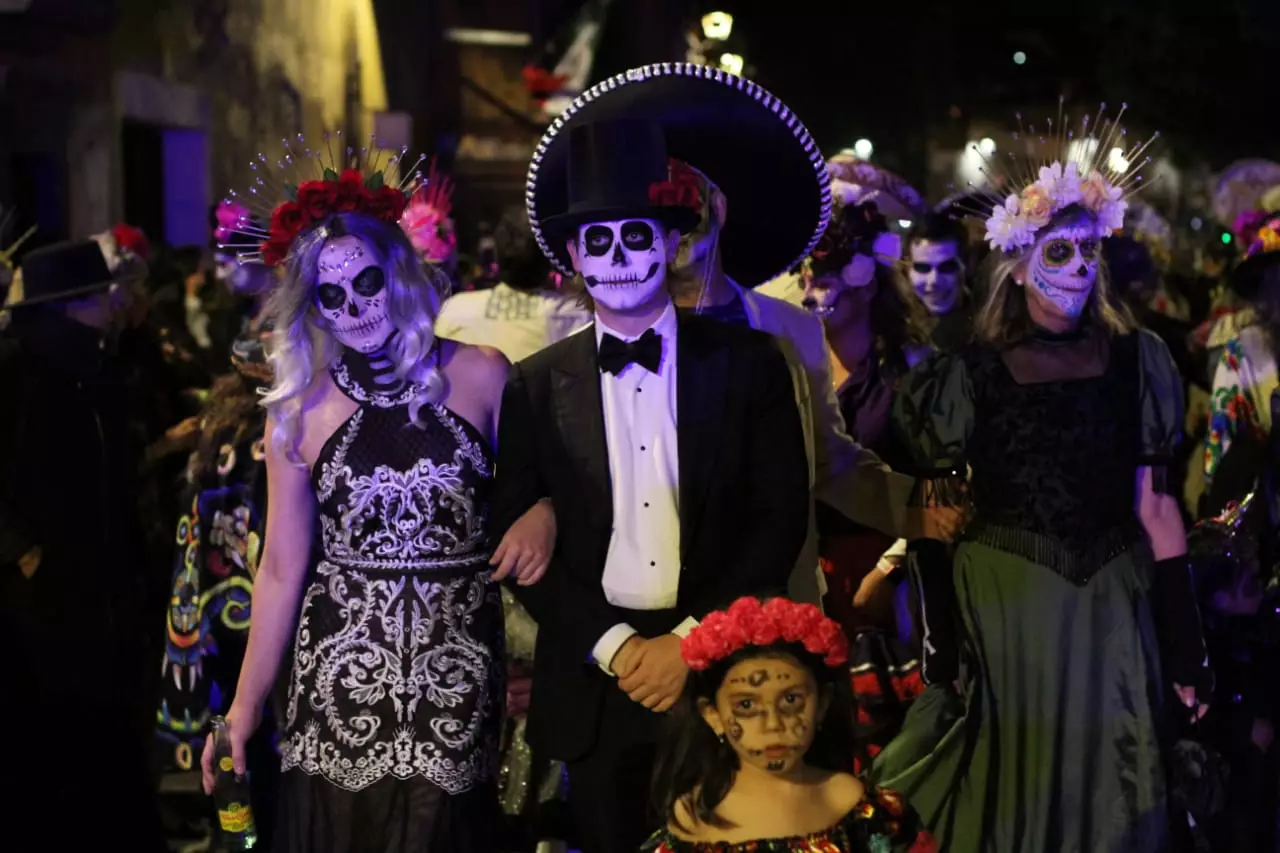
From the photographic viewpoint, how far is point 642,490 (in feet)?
11.8

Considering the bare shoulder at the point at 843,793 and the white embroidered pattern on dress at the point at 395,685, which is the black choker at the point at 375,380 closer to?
the white embroidered pattern on dress at the point at 395,685

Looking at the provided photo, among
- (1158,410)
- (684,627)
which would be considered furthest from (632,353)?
(1158,410)

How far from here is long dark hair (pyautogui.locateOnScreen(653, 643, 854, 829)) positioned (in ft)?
11.2

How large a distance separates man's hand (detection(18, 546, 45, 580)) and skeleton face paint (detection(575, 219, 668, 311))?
9.24 ft

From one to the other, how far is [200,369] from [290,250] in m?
5.11

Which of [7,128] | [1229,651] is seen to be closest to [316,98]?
[7,128]

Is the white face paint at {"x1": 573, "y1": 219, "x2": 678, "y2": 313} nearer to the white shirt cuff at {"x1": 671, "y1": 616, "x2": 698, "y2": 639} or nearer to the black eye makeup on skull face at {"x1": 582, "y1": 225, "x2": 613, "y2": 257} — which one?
the black eye makeup on skull face at {"x1": 582, "y1": 225, "x2": 613, "y2": 257}

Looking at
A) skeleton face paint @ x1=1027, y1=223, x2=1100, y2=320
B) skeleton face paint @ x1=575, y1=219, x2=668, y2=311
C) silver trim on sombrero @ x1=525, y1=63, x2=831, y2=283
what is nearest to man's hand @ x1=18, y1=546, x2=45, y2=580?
silver trim on sombrero @ x1=525, y1=63, x2=831, y2=283

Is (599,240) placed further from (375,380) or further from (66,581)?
(66,581)

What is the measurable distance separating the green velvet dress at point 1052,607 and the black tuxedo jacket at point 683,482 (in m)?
1.00

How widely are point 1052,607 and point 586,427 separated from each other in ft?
4.96

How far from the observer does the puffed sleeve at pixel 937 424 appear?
4500 mm

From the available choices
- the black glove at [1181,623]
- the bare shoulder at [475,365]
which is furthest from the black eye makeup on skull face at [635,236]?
the black glove at [1181,623]

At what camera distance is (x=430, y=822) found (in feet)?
12.1
